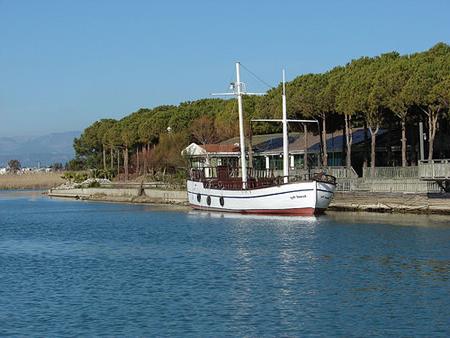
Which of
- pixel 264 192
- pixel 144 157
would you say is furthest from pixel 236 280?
pixel 144 157

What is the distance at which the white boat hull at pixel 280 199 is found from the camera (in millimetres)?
65188

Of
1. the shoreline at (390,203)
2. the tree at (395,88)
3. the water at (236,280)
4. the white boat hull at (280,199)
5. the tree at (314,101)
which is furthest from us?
the tree at (314,101)

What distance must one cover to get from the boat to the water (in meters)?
4.50

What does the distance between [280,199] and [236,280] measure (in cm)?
3271

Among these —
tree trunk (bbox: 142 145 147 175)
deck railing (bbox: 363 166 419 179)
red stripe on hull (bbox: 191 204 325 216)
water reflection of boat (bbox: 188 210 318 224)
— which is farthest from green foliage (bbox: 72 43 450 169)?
water reflection of boat (bbox: 188 210 318 224)

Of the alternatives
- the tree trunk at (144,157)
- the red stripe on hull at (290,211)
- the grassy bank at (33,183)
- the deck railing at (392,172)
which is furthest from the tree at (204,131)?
the grassy bank at (33,183)

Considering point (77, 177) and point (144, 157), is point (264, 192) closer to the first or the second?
point (144, 157)

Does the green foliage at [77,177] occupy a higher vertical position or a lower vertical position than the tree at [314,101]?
lower

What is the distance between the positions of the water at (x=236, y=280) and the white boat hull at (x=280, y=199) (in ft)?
13.9

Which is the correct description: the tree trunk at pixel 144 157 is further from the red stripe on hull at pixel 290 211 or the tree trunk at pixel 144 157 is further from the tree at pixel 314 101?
the red stripe on hull at pixel 290 211

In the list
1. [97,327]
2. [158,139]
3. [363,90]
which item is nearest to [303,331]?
[97,327]

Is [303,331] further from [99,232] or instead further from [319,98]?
[319,98]

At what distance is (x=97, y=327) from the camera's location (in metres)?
26.8

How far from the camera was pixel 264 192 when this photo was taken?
69062 mm
